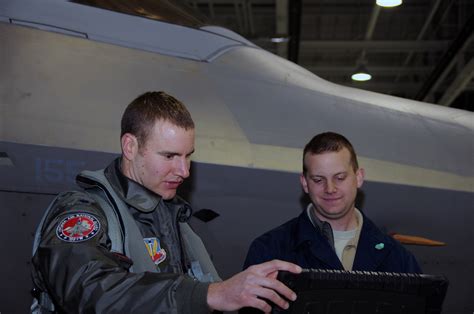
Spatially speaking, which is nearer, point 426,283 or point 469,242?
point 426,283

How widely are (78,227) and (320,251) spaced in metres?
1.39

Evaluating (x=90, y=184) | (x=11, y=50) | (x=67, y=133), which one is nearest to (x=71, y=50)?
(x=11, y=50)

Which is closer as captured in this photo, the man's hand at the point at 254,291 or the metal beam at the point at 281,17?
the man's hand at the point at 254,291

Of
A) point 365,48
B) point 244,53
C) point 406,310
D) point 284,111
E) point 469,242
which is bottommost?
point 406,310

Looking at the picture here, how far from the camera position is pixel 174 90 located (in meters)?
4.06

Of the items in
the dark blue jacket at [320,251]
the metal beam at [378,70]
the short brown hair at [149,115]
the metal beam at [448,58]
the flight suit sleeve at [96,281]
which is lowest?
the flight suit sleeve at [96,281]

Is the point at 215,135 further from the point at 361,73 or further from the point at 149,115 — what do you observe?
the point at 361,73

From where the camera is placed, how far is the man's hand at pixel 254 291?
1.90m

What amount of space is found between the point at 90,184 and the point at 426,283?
117 cm

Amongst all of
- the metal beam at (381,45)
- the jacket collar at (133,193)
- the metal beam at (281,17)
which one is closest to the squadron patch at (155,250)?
the jacket collar at (133,193)

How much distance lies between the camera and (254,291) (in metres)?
1.89

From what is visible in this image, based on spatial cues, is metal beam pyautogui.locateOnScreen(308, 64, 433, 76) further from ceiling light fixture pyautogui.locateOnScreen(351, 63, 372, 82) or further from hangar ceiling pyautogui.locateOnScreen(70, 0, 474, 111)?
ceiling light fixture pyautogui.locateOnScreen(351, 63, 372, 82)

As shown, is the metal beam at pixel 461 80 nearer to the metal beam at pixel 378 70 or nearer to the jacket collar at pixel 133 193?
the metal beam at pixel 378 70

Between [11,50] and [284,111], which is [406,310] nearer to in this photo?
[284,111]
